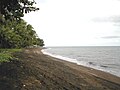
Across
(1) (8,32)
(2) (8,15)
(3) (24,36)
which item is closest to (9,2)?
(2) (8,15)

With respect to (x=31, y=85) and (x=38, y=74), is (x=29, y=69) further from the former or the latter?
(x=31, y=85)

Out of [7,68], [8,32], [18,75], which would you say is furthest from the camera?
[8,32]

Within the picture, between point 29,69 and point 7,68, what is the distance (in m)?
1.83

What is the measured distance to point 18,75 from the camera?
53.6 ft

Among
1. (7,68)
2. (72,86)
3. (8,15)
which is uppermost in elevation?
(8,15)

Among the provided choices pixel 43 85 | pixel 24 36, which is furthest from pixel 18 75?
pixel 24 36

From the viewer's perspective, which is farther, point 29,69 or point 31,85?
point 29,69

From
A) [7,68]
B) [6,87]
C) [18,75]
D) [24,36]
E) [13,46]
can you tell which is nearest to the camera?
[6,87]

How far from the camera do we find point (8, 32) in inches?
2180

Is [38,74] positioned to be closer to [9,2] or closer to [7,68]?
[7,68]

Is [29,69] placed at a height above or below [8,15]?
below

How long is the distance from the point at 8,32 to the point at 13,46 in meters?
5.95

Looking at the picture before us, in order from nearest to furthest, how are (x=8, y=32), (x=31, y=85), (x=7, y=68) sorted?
(x=31, y=85), (x=7, y=68), (x=8, y=32)

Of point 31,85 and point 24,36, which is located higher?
point 24,36
